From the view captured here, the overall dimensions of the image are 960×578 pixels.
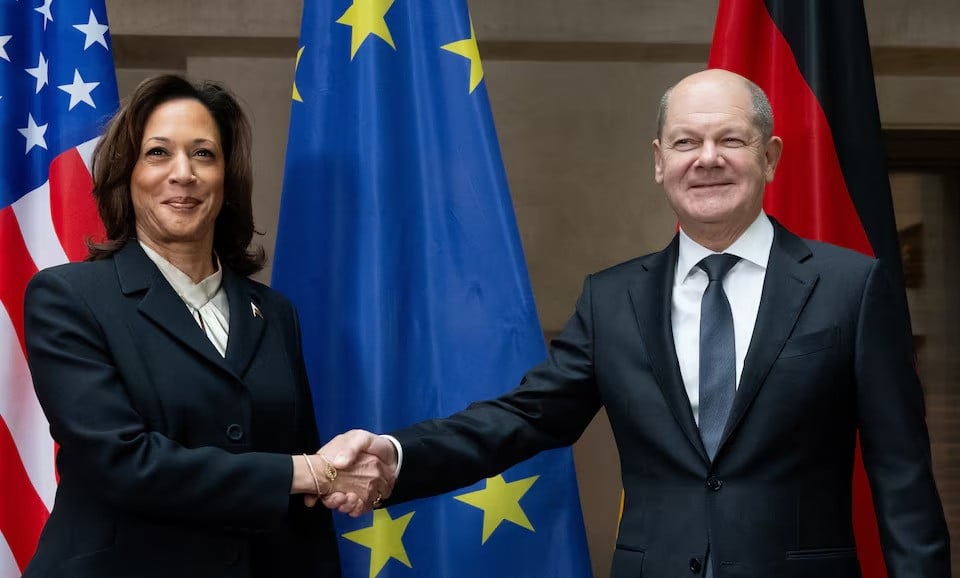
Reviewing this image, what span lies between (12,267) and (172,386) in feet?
2.59

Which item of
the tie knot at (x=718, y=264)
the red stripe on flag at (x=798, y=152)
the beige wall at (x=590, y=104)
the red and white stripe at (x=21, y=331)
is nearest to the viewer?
the tie knot at (x=718, y=264)

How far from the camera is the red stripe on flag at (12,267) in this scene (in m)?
2.44

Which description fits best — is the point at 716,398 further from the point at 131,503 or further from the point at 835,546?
the point at 131,503

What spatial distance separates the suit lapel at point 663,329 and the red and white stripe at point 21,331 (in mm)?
1223

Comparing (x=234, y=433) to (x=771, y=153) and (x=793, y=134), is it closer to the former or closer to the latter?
(x=771, y=153)

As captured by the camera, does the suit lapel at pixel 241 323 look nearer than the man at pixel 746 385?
No

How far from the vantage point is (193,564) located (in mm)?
1875

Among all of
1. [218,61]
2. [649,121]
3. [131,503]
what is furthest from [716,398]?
[218,61]

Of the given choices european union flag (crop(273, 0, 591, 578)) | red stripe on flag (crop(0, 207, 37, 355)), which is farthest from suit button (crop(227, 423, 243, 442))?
red stripe on flag (crop(0, 207, 37, 355))

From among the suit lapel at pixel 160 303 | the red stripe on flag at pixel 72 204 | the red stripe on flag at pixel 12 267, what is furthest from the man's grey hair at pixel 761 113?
the red stripe on flag at pixel 12 267

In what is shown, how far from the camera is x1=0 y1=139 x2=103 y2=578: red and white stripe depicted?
94.9 inches

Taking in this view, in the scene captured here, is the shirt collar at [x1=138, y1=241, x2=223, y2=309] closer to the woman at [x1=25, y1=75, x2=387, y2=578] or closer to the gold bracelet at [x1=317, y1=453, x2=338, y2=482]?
the woman at [x1=25, y1=75, x2=387, y2=578]

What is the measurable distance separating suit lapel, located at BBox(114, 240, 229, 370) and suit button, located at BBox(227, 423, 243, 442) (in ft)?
0.34

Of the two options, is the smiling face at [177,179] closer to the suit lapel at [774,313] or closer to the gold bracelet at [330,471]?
the gold bracelet at [330,471]
